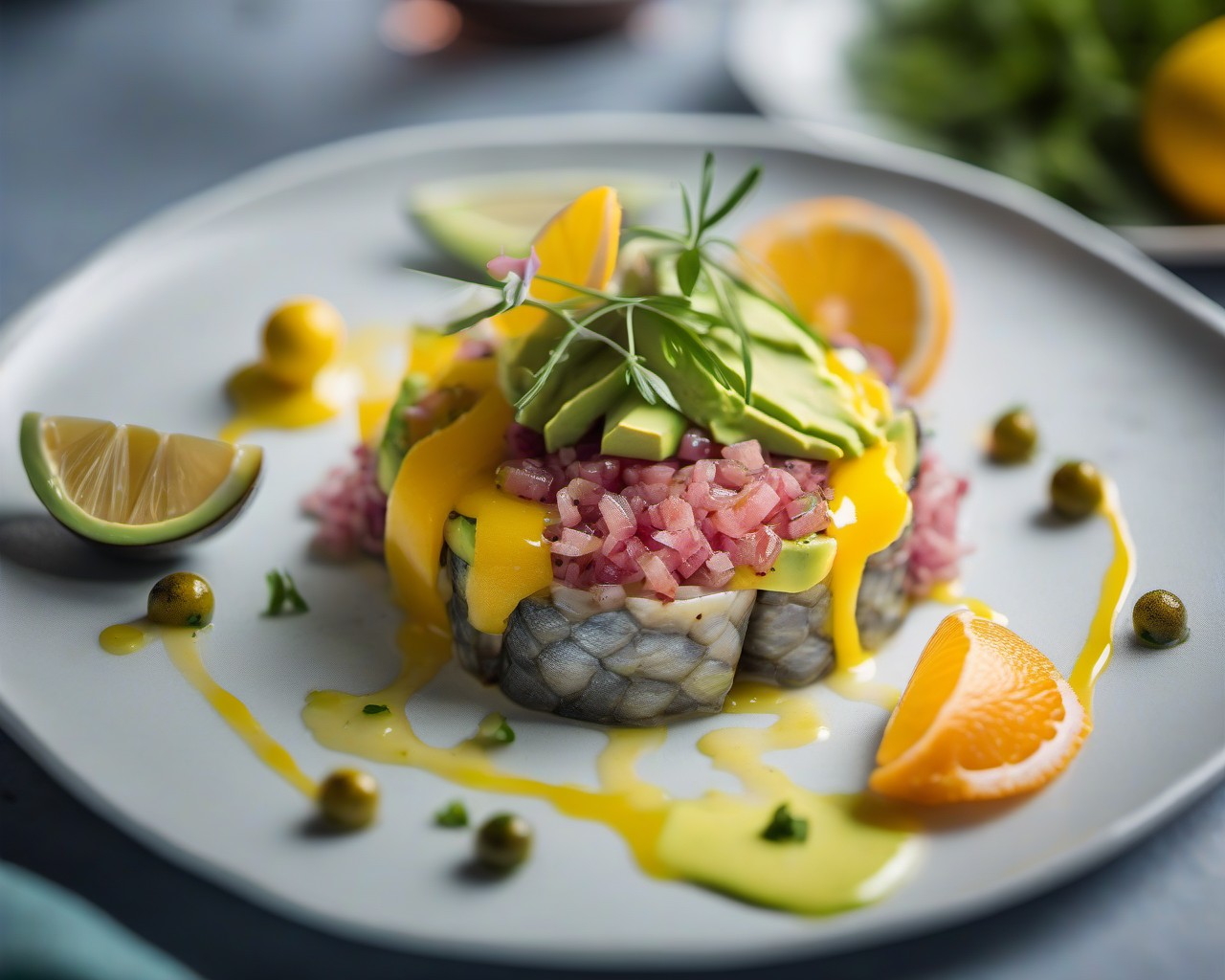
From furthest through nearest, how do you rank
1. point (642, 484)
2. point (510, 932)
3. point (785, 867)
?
1. point (642, 484)
2. point (785, 867)
3. point (510, 932)

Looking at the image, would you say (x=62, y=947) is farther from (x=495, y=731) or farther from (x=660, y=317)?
(x=660, y=317)

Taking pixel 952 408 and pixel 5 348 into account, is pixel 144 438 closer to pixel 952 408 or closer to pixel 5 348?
pixel 5 348

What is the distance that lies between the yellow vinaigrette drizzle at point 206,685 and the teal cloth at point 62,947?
0.56m

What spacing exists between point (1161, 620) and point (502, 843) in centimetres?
170

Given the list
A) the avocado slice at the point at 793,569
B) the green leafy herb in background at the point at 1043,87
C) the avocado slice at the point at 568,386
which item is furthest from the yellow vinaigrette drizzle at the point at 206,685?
the green leafy herb in background at the point at 1043,87

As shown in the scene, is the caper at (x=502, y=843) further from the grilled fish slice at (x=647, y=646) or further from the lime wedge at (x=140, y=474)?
the lime wedge at (x=140, y=474)

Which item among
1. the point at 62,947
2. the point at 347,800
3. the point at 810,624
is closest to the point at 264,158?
the point at 810,624

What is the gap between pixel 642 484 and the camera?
3.15 metres

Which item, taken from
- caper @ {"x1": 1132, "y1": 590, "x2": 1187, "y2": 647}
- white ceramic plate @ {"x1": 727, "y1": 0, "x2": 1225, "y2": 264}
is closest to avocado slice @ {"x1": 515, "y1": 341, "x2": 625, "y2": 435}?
caper @ {"x1": 1132, "y1": 590, "x2": 1187, "y2": 647}

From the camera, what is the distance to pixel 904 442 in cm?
348

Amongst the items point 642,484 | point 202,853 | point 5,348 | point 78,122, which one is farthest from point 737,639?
point 78,122

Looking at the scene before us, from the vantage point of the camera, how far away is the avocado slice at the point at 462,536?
3.18m

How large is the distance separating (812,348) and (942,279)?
910 millimetres

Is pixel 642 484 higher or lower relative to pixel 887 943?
higher
